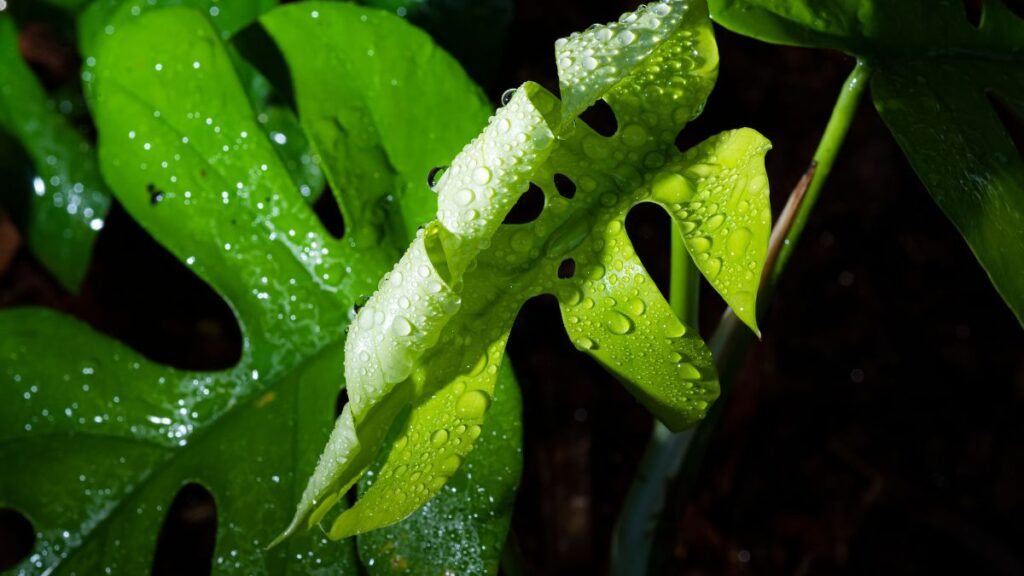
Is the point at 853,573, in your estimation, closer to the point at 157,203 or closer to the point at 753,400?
the point at 753,400

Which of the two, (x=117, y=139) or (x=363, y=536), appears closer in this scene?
(x=363, y=536)

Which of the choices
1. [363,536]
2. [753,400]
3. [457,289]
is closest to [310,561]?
[363,536]

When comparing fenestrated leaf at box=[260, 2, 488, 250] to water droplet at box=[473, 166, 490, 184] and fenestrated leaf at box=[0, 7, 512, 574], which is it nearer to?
fenestrated leaf at box=[0, 7, 512, 574]

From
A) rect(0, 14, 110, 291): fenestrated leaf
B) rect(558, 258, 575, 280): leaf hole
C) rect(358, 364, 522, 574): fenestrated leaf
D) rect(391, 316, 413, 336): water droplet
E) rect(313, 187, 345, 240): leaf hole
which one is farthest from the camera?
rect(313, 187, 345, 240): leaf hole

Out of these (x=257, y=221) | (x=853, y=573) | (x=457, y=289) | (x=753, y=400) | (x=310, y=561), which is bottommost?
(x=853, y=573)

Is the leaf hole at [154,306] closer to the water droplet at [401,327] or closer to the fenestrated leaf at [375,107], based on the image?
the fenestrated leaf at [375,107]

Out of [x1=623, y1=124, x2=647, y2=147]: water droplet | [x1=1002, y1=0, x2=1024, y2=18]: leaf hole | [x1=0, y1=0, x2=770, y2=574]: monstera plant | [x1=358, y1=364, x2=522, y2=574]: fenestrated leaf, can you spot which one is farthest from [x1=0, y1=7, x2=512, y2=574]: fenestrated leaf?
[x1=1002, y1=0, x2=1024, y2=18]: leaf hole
